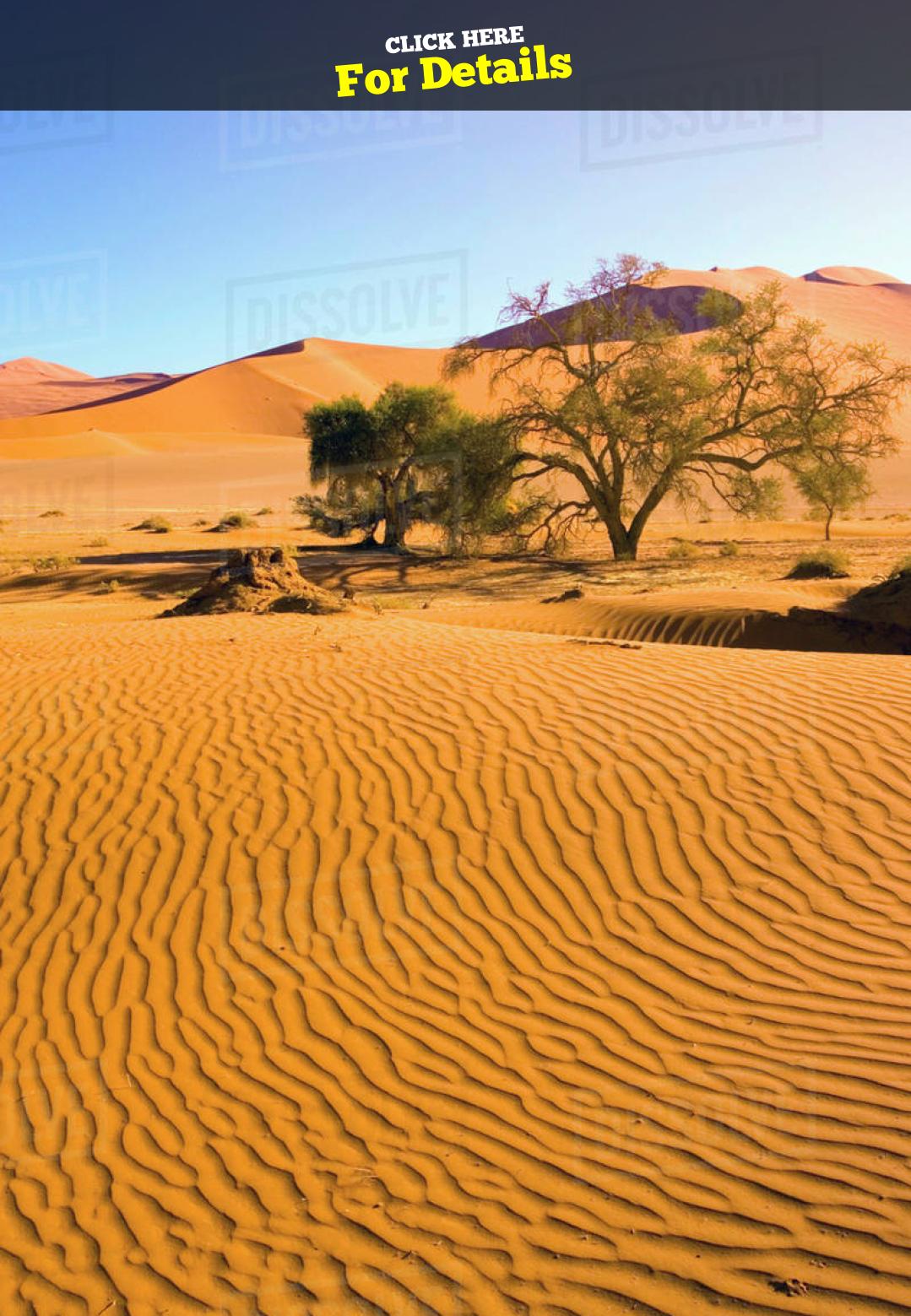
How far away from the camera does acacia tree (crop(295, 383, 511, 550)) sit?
83.7ft

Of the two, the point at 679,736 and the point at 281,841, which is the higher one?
the point at 679,736

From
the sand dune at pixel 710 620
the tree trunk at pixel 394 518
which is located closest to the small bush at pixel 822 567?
the sand dune at pixel 710 620

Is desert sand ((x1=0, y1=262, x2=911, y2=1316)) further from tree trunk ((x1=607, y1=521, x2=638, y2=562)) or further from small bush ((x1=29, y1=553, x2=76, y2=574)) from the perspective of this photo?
small bush ((x1=29, y1=553, x2=76, y2=574))

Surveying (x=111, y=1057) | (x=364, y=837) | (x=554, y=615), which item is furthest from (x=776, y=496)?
(x=111, y=1057)

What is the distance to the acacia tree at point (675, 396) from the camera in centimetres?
2436

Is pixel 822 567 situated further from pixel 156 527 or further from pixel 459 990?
pixel 156 527

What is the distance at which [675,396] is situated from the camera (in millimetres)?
24391

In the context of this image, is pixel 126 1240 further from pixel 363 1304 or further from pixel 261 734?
pixel 261 734

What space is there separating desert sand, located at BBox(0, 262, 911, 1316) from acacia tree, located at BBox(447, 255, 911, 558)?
15.3 meters

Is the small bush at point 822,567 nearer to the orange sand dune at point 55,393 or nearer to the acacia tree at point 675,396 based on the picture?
the acacia tree at point 675,396

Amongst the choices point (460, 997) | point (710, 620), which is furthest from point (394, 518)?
point (460, 997)

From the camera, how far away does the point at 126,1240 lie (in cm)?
368

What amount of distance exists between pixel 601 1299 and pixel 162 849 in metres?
4.01

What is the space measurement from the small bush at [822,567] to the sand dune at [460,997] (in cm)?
1157
